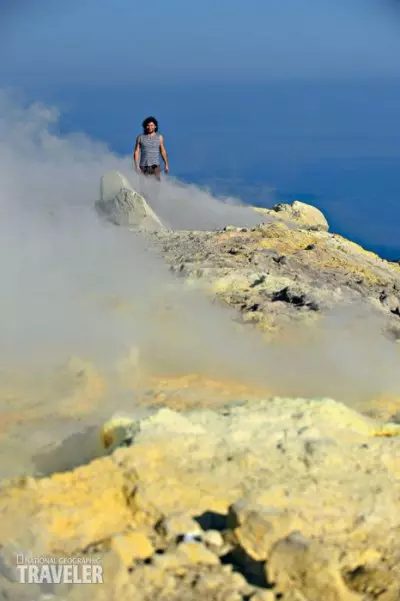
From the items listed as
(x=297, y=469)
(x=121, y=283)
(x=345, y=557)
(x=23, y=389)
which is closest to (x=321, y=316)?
(x=121, y=283)

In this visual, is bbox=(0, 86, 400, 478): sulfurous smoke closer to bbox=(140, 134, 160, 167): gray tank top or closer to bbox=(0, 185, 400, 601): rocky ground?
bbox=(0, 185, 400, 601): rocky ground

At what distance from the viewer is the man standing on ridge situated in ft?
33.5

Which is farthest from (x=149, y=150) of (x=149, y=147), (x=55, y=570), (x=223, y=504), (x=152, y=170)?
(x=55, y=570)

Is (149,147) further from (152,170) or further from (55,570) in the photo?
(55,570)

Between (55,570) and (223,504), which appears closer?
(55,570)

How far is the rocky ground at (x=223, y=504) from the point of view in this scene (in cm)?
295

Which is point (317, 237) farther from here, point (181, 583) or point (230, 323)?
point (181, 583)

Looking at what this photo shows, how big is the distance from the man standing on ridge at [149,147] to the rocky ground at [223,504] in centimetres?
564

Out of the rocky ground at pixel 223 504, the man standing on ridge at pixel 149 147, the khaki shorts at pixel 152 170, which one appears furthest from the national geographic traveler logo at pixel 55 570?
the khaki shorts at pixel 152 170

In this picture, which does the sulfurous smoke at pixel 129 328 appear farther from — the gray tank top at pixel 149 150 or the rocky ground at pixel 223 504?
the gray tank top at pixel 149 150

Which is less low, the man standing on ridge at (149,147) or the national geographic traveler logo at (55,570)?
the man standing on ridge at (149,147)

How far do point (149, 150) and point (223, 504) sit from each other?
24.4ft

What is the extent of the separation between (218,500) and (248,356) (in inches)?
102

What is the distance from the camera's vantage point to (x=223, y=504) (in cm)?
344
